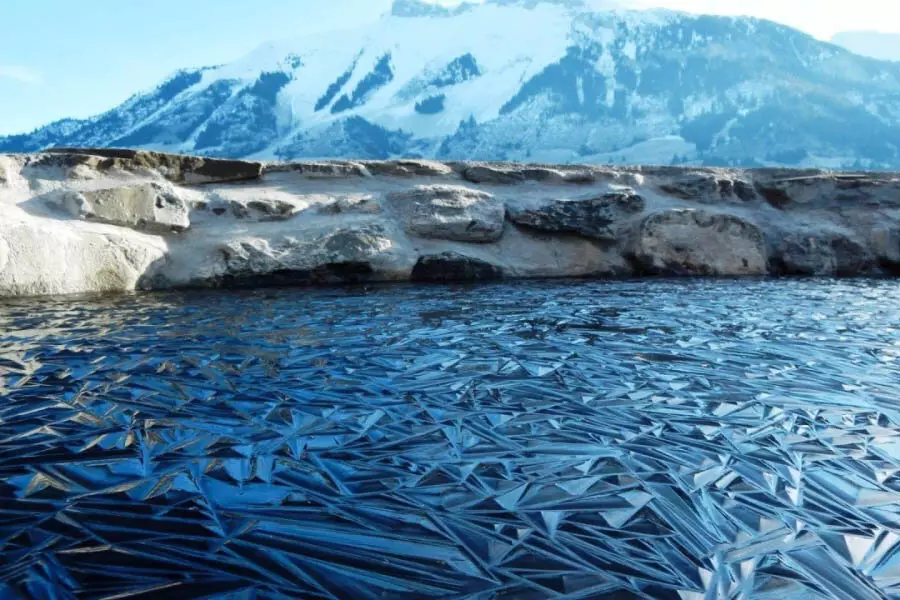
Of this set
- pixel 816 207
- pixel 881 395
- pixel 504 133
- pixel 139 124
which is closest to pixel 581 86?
pixel 504 133

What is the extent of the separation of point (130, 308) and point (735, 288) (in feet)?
31.3

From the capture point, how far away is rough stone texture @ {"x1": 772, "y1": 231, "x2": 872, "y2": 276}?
13289 millimetres

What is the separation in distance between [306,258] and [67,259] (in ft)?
11.6

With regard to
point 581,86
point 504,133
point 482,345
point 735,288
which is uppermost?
point 581,86

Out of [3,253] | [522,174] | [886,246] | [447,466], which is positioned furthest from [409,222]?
[886,246]

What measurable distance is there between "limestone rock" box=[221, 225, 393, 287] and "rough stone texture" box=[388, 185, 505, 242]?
901 millimetres

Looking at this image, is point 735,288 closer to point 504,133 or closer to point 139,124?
point 504,133

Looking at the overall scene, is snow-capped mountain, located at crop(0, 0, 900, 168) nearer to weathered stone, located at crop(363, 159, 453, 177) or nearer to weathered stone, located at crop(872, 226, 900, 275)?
weathered stone, located at crop(872, 226, 900, 275)

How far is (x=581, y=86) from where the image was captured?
194 m

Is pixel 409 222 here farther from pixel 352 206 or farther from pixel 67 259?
pixel 67 259

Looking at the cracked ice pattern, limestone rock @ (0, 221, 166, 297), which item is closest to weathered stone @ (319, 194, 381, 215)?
limestone rock @ (0, 221, 166, 297)

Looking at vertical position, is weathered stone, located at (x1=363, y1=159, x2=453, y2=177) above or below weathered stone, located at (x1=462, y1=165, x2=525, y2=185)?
above

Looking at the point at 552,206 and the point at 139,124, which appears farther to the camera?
the point at 139,124

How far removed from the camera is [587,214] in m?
12.3
